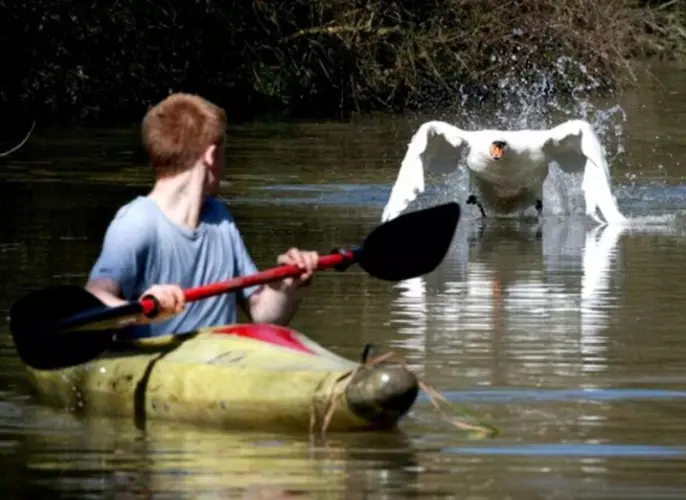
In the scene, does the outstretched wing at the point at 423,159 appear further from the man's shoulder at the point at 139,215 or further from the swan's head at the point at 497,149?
the man's shoulder at the point at 139,215

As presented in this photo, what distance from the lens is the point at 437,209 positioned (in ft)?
29.3

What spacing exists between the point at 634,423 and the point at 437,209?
131cm

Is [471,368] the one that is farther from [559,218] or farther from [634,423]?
[559,218]

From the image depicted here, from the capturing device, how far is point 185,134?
836cm

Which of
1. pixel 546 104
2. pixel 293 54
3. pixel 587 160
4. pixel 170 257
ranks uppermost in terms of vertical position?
pixel 293 54

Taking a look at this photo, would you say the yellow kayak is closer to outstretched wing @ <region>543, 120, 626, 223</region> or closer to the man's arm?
the man's arm

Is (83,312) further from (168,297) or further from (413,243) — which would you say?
(413,243)

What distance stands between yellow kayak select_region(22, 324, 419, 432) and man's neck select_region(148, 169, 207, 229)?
416 millimetres

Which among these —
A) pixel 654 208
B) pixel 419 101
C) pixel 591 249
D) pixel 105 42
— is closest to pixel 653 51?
pixel 419 101

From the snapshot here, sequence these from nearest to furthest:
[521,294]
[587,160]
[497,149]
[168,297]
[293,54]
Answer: [168,297], [521,294], [587,160], [497,149], [293,54]

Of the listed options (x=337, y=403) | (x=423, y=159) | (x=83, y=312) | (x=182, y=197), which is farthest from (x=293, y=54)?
(x=337, y=403)

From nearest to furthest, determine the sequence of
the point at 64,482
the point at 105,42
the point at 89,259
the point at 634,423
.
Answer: the point at 64,482
the point at 634,423
the point at 89,259
the point at 105,42

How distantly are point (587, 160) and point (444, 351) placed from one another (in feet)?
24.6

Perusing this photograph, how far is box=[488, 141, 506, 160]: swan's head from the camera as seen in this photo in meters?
17.5
